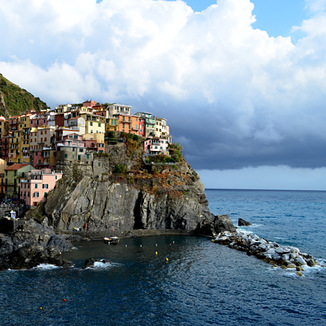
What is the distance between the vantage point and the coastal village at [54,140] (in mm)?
90250

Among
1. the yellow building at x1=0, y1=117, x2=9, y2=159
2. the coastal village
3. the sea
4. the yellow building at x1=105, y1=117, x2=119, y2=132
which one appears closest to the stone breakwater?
the sea

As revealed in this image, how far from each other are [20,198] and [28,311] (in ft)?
185

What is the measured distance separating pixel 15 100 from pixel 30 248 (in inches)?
5060

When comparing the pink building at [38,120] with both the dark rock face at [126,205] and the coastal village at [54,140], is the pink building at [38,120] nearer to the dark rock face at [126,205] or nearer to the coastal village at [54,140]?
the coastal village at [54,140]

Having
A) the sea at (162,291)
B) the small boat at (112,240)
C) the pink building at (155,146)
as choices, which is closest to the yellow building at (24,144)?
the pink building at (155,146)

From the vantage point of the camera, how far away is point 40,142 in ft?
351

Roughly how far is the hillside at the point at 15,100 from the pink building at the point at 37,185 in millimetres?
73390

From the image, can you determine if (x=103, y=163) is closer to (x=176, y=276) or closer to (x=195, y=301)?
(x=176, y=276)

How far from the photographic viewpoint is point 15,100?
543 feet

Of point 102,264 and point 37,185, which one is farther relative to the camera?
point 37,185

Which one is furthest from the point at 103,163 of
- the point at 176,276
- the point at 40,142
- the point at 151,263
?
the point at 176,276

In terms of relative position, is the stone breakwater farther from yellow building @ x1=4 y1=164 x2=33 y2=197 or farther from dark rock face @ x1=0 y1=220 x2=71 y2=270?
yellow building @ x1=4 y1=164 x2=33 y2=197

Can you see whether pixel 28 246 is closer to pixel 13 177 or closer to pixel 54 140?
pixel 13 177

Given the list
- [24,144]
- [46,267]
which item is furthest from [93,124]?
[46,267]
